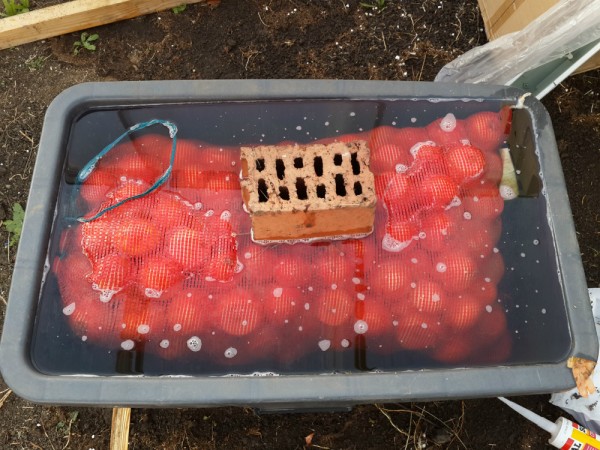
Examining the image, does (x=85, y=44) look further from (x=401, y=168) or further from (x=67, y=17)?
(x=401, y=168)

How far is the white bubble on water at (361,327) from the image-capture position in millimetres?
1466

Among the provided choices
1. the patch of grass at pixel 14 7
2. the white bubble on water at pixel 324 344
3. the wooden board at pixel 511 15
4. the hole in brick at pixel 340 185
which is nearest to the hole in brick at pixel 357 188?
the hole in brick at pixel 340 185

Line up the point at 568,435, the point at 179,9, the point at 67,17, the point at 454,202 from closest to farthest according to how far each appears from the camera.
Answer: the point at 454,202, the point at 568,435, the point at 67,17, the point at 179,9

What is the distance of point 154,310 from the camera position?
4.80 feet

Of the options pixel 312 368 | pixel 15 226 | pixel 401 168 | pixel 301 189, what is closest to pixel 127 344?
pixel 312 368

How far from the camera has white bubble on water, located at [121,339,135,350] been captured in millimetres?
1431

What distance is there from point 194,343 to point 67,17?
159 cm

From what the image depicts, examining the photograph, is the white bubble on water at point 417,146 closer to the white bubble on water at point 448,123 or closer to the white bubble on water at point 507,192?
the white bubble on water at point 448,123

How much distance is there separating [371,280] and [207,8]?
1.57 metres

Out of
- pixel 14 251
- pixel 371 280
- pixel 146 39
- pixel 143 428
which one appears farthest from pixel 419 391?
pixel 146 39

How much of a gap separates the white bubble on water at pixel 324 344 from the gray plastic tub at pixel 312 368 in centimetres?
5

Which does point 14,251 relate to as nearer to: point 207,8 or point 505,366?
point 207,8

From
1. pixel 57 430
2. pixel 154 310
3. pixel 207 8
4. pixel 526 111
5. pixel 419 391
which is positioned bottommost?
pixel 57 430

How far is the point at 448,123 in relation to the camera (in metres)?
1.67
